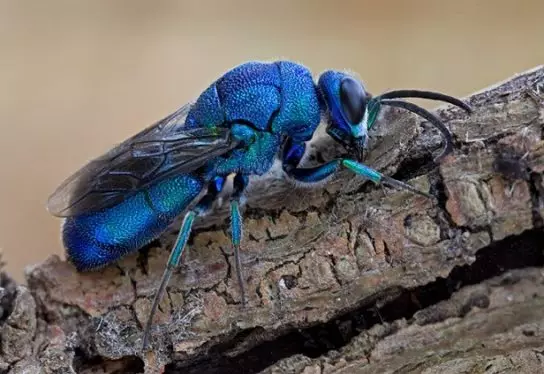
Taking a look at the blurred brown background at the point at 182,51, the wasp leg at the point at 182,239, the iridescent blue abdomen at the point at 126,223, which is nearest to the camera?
the wasp leg at the point at 182,239

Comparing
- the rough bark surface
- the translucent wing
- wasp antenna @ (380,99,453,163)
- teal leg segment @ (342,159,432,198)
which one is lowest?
the rough bark surface

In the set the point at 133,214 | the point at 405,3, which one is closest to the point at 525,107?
the point at 133,214

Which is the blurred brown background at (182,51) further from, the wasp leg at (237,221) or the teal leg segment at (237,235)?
the teal leg segment at (237,235)

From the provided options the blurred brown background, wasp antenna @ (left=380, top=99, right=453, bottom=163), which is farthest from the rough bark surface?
the blurred brown background

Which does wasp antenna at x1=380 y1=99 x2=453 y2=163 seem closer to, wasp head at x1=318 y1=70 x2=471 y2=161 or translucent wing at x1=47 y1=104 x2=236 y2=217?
wasp head at x1=318 y1=70 x2=471 y2=161

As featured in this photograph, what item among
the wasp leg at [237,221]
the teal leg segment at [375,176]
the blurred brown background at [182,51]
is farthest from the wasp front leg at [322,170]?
the blurred brown background at [182,51]

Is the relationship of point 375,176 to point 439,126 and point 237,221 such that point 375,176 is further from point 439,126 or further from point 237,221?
point 237,221

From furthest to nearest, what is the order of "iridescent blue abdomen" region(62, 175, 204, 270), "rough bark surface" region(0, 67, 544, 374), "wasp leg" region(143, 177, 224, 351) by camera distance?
"iridescent blue abdomen" region(62, 175, 204, 270), "wasp leg" region(143, 177, 224, 351), "rough bark surface" region(0, 67, 544, 374)
